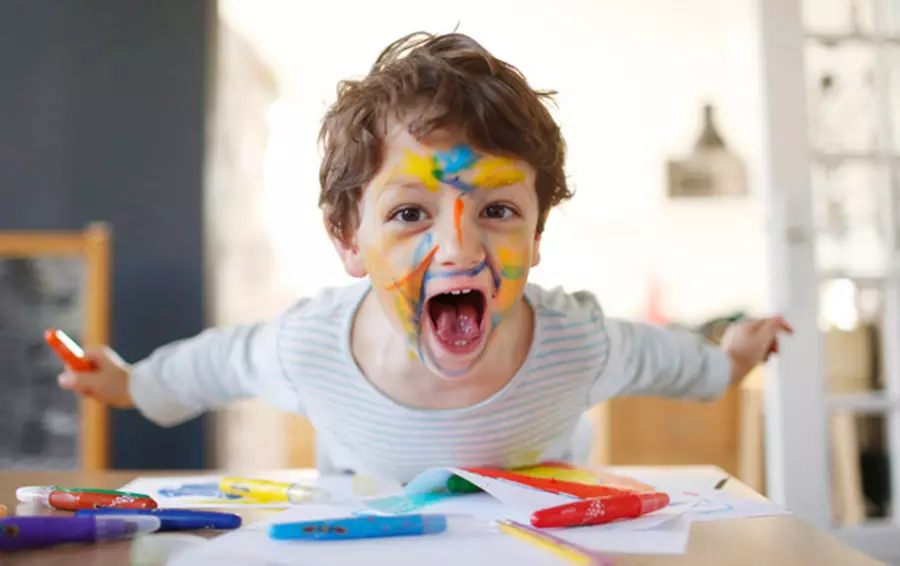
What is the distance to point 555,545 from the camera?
1.72ft

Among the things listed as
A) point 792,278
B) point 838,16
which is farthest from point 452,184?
point 838,16

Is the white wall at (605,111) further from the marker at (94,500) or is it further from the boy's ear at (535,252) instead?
the marker at (94,500)

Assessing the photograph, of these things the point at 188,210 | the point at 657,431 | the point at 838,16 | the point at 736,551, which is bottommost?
the point at 657,431

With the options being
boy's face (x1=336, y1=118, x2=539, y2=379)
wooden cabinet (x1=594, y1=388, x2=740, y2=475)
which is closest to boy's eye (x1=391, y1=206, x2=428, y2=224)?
boy's face (x1=336, y1=118, x2=539, y2=379)

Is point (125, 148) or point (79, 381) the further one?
point (125, 148)

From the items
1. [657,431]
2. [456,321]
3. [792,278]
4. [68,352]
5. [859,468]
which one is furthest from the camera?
[657,431]

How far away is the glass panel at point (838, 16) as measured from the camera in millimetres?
1855

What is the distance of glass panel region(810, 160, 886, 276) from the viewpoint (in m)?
1.84

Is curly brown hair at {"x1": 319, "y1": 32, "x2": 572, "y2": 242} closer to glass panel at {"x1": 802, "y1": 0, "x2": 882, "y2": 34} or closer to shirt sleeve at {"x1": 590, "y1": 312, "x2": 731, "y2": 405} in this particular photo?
shirt sleeve at {"x1": 590, "y1": 312, "x2": 731, "y2": 405}

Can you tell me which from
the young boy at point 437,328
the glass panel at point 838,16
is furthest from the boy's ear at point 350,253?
the glass panel at point 838,16

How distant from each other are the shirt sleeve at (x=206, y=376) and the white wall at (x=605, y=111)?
270cm

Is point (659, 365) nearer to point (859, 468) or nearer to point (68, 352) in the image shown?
point (68, 352)

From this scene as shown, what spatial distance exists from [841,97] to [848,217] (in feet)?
0.93

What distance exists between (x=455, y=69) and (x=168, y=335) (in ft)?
4.90
